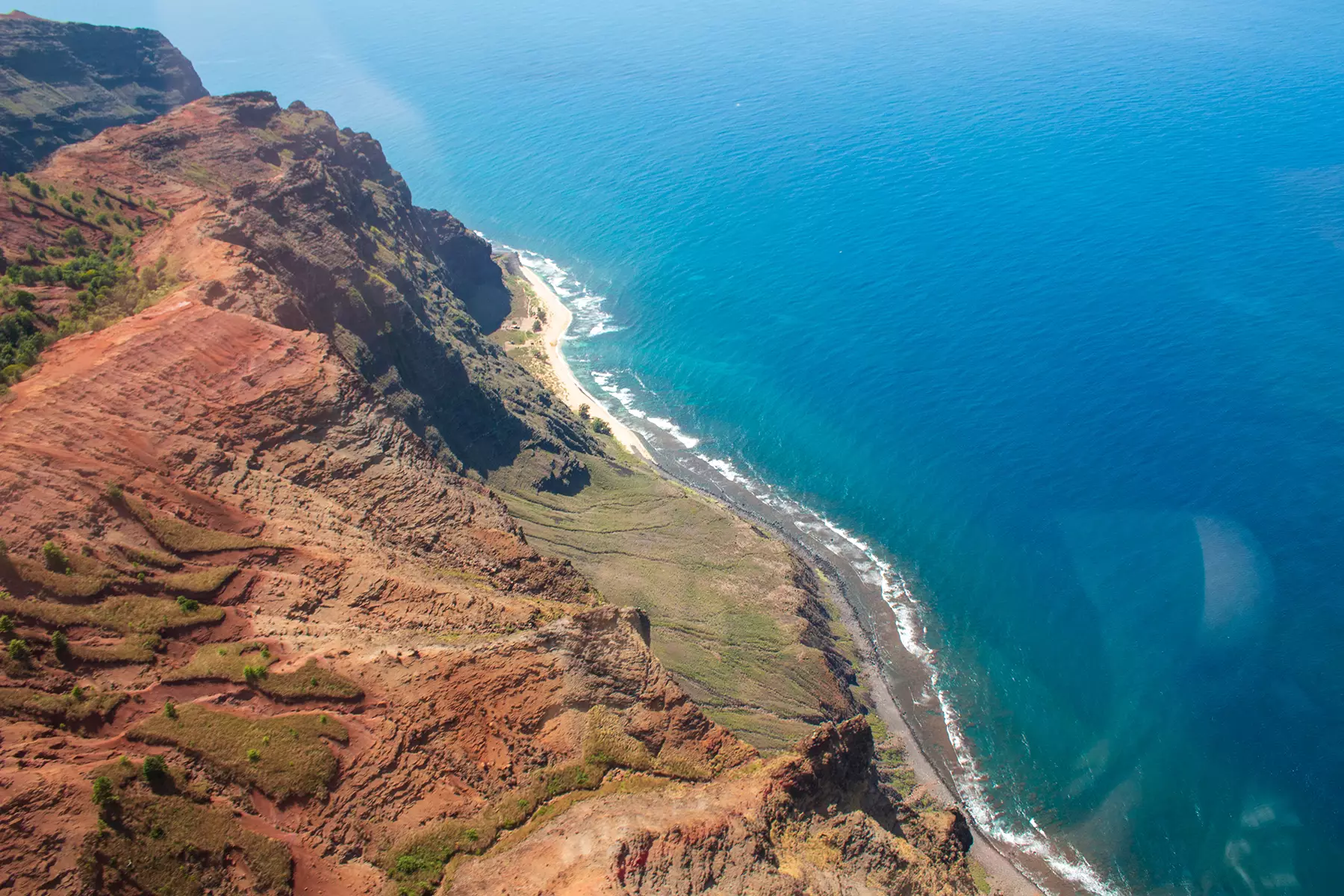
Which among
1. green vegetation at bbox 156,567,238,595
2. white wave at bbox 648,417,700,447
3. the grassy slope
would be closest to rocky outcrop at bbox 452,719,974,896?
green vegetation at bbox 156,567,238,595

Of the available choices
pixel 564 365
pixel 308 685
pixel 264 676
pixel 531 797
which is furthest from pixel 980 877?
pixel 564 365

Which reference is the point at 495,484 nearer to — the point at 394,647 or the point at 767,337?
the point at 394,647

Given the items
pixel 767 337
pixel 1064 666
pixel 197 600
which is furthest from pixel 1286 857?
pixel 767 337

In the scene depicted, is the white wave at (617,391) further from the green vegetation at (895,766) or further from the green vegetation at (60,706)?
the green vegetation at (60,706)

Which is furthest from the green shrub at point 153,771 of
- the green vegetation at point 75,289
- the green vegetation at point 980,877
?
the green vegetation at point 980,877

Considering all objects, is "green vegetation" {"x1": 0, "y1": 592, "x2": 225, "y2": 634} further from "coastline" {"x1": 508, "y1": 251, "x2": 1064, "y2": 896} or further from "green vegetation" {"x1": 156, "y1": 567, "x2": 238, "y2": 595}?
"coastline" {"x1": 508, "y1": 251, "x2": 1064, "y2": 896}
